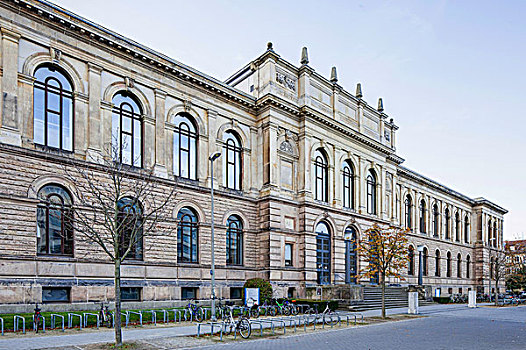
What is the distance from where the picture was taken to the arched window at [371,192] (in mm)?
42500

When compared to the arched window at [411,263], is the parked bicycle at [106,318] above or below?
above

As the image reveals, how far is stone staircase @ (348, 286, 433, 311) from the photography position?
30.7 metres

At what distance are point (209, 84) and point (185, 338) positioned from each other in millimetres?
18736

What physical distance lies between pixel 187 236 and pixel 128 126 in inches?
313

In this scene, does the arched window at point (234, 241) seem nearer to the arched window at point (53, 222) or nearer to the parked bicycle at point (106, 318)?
the arched window at point (53, 222)

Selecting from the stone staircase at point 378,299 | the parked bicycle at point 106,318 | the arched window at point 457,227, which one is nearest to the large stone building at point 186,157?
the stone staircase at point 378,299

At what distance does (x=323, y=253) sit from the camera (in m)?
35.7

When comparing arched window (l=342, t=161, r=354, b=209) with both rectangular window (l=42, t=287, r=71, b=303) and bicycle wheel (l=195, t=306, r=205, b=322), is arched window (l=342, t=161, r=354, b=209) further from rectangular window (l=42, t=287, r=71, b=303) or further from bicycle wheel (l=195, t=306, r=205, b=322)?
rectangular window (l=42, t=287, r=71, b=303)

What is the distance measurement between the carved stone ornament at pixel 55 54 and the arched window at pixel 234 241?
15.0 meters

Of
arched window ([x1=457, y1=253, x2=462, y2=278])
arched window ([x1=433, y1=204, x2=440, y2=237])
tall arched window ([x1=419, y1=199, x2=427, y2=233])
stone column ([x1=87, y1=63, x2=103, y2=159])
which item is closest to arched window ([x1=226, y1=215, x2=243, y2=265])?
stone column ([x1=87, y1=63, x2=103, y2=159])

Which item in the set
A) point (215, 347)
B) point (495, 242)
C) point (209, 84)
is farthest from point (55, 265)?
point (495, 242)

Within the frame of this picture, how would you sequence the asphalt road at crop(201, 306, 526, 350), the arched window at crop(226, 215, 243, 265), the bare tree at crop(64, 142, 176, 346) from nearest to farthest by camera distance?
1. the asphalt road at crop(201, 306, 526, 350)
2. the bare tree at crop(64, 142, 176, 346)
3. the arched window at crop(226, 215, 243, 265)

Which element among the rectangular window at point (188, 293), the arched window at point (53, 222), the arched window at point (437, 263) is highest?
the arched window at point (53, 222)

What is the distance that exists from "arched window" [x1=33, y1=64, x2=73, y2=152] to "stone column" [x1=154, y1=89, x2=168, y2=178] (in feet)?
17.6
